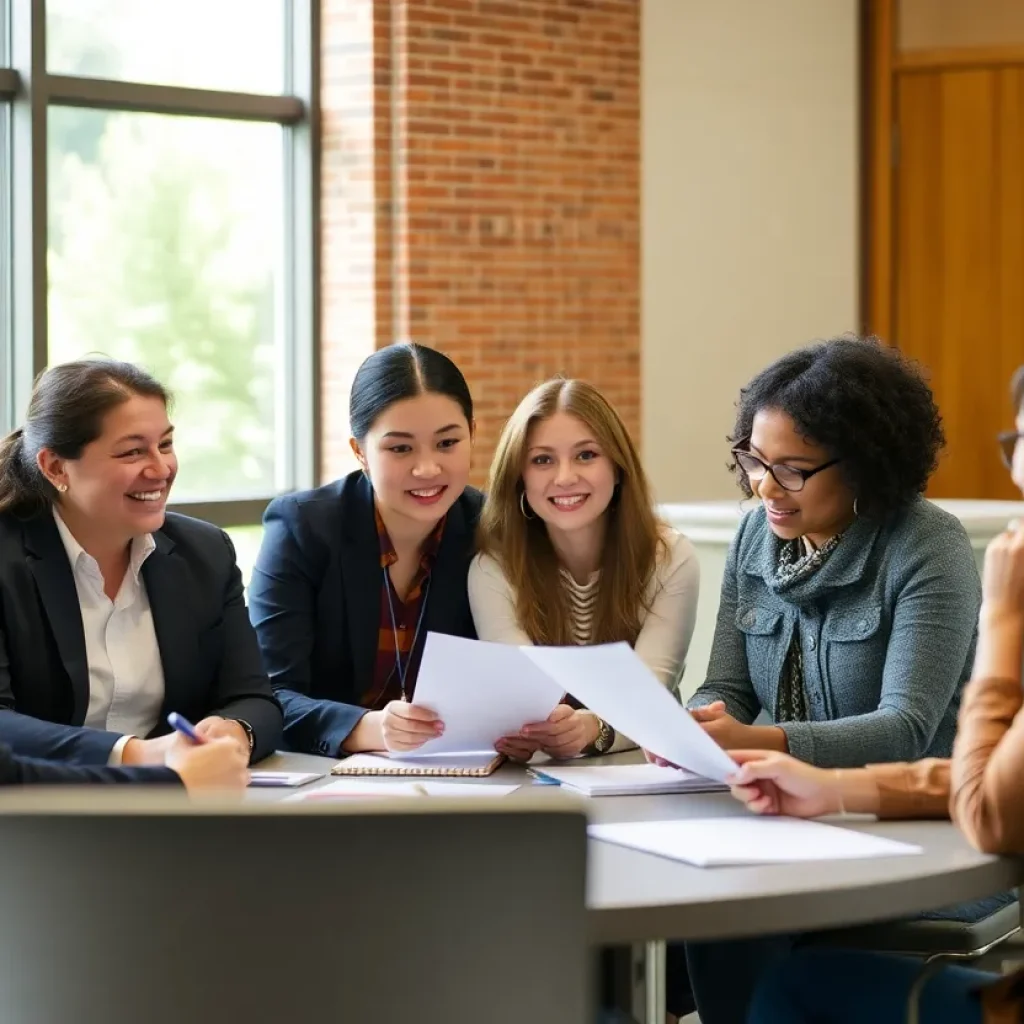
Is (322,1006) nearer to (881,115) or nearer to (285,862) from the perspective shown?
(285,862)

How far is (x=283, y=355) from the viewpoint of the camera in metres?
7.38

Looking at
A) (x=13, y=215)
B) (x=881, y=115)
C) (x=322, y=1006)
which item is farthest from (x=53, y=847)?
(x=881, y=115)

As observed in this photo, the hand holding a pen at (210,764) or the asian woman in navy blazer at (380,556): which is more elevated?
the asian woman in navy blazer at (380,556)

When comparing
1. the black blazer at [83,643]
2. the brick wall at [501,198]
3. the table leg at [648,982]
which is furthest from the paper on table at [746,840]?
the brick wall at [501,198]

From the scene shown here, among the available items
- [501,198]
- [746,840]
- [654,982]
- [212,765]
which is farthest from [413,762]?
[501,198]

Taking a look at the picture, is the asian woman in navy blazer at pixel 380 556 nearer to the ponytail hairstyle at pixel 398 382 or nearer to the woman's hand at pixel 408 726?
the ponytail hairstyle at pixel 398 382

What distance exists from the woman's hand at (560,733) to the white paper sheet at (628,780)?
0.22 feet

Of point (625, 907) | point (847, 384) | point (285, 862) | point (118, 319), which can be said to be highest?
point (118, 319)

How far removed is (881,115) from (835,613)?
5976mm

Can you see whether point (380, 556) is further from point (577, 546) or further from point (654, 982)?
point (654, 982)

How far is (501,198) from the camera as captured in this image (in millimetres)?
7359

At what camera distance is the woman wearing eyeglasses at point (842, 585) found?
2.61 meters

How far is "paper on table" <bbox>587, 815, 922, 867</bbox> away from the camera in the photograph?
206 centimetres

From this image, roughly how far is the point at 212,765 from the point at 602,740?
2.36 ft
